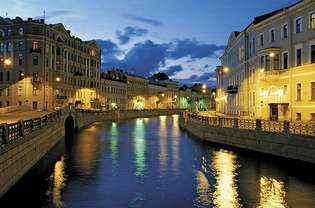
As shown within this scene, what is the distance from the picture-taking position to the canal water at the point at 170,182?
21.3m

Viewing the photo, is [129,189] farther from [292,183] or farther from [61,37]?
[61,37]

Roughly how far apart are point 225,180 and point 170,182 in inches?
135

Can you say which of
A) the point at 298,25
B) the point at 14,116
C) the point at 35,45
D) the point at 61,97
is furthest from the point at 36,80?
the point at 298,25

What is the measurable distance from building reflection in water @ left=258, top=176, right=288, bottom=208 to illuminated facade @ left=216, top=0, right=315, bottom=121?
16996 millimetres

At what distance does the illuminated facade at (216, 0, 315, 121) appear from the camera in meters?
41.2

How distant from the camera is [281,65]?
153 feet

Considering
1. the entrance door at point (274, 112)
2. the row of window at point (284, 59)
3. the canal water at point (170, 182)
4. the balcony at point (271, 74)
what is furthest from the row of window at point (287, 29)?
the canal water at point (170, 182)

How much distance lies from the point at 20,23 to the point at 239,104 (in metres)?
53.5

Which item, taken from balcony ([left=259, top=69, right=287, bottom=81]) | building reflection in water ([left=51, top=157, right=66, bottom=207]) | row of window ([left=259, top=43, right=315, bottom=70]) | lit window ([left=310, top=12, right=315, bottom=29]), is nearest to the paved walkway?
building reflection in water ([left=51, top=157, right=66, bottom=207])

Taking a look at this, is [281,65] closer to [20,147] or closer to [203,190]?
[203,190]

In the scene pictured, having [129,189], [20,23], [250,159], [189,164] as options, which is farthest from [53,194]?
[20,23]

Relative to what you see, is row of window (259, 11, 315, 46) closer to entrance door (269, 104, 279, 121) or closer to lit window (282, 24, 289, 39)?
lit window (282, 24, 289, 39)

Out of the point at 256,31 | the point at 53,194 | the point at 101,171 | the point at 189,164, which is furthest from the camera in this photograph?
the point at 256,31

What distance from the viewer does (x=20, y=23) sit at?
9412cm
